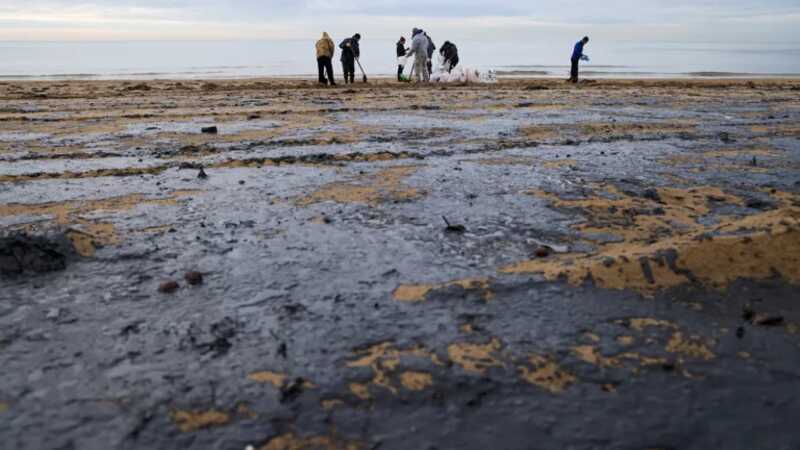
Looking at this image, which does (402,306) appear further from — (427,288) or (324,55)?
(324,55)

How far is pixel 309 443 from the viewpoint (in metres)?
1.69

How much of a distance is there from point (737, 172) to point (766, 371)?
327 cm

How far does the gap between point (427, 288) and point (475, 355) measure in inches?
21.8

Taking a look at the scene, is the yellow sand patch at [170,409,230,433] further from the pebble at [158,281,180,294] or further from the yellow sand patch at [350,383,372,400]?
the pebble at [158,281,180,294]

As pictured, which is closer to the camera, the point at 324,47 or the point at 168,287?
the point at 168,287

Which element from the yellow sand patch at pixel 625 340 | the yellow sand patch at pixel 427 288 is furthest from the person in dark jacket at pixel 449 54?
the yellow sand patch at pixel 625 340

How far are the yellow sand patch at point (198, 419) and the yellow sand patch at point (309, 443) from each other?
0.56 feet

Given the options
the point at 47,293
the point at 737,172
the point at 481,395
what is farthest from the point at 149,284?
the point at 737,172

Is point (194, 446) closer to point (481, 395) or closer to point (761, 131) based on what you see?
point (481, 395)

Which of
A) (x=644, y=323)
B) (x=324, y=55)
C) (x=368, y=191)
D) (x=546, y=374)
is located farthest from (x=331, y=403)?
(x=324, y=55)

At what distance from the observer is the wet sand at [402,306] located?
1781 mm

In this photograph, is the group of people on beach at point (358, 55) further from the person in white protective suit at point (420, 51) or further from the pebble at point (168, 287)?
the pebble at point (168, 287)

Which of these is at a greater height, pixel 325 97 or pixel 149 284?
pixel 325 97

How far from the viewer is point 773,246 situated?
2.79m
